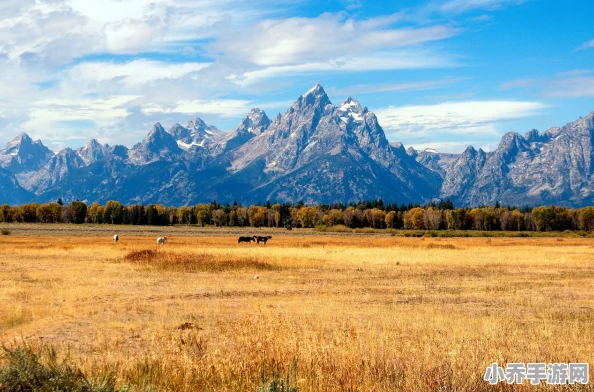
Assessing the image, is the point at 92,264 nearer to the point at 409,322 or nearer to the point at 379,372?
the point at 409,322

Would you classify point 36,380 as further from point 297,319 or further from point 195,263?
point 195,263

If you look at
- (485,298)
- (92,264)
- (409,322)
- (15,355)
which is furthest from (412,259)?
(15,355)

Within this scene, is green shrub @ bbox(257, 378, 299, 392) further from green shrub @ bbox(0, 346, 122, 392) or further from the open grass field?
green shrub @ bbox(0, 346, 122, 392)

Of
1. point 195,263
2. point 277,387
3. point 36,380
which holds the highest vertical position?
point 36,380

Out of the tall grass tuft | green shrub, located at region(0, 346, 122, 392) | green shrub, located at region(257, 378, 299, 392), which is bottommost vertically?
the tall grass tuft

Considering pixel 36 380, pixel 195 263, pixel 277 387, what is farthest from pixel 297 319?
pixel 195 263

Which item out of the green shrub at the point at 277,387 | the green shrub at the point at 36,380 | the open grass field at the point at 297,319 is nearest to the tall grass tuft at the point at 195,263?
the open grass field at the point at 297,319

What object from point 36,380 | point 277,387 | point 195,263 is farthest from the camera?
point 195,263

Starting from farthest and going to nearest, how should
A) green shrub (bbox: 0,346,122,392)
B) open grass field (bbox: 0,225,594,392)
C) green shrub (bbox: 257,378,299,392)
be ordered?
1. open grass field (bbox: 0,225,594,392)
2. green shrub (bbox: 257,378,299,392)
3. green shrub (bbox: 0,346,122,392)

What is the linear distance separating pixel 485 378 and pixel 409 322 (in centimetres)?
888

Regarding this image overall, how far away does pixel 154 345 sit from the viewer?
14695mm

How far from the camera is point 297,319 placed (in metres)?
19.2

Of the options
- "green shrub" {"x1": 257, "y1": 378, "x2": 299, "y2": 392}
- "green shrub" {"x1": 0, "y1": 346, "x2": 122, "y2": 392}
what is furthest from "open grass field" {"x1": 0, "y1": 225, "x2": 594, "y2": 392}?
"green shrub" {"x1": 0, "y1": 346, "x2": 122, "y2": 392}

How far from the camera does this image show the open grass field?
36.1ft
